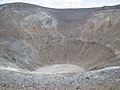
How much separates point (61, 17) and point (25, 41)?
15403 millimetres

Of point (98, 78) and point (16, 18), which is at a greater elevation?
point (16, 18)

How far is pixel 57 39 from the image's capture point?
58.2m

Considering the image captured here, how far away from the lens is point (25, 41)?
53094 millimetres

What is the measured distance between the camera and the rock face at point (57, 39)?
46000mm

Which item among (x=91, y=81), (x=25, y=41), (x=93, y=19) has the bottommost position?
(x=91, y=81)

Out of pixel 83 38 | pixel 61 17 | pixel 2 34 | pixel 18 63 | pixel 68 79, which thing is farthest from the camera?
pixel 61 17

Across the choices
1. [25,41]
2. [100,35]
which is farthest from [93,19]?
[25,41]

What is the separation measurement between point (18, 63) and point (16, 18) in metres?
17.6

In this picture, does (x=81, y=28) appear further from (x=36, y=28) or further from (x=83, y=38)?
(x=36, y=28)

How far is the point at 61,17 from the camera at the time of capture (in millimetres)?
65562

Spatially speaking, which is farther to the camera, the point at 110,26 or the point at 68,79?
the point at 110,26

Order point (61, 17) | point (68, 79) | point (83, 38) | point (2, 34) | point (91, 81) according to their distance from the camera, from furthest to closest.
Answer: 1. point (61, 17)
2. point (83, 38)
3. point (2, 34)
4. point (68, 79)
5. point (91, 81)

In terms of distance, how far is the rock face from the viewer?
46.0m

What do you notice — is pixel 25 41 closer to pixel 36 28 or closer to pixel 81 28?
pixel 36 28
